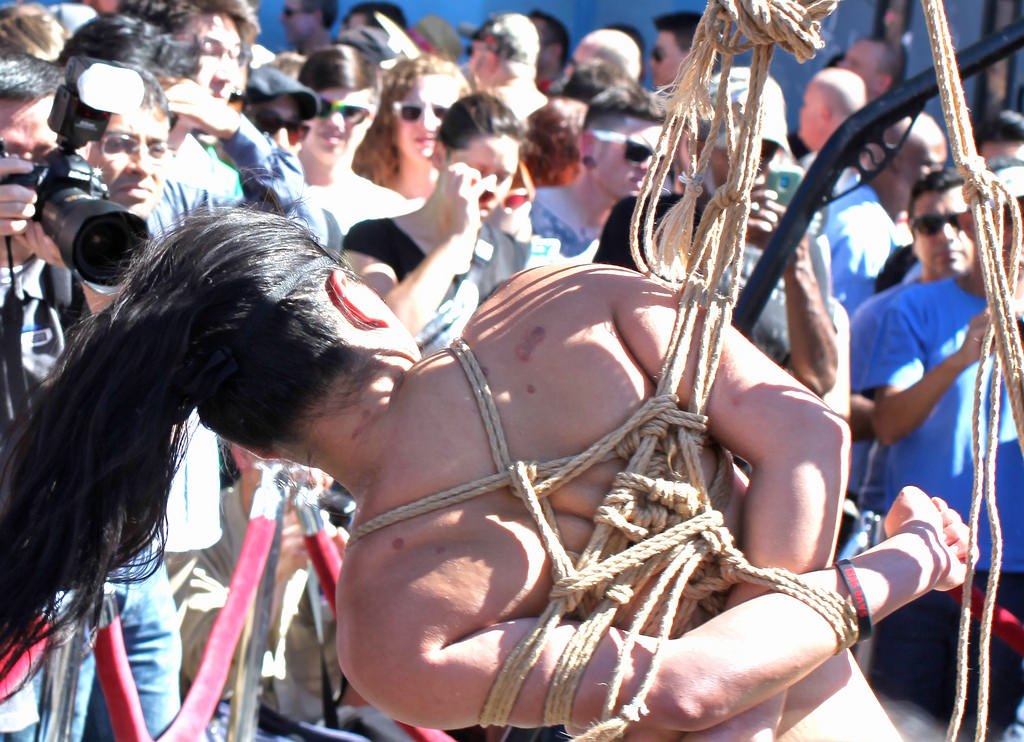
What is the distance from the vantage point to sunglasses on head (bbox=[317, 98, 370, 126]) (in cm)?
439

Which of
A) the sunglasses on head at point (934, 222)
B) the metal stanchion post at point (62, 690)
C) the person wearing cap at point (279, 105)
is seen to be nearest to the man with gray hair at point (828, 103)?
the sunglasses on head at point (934, 222)

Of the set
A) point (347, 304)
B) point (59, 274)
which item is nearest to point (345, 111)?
point (59, 274)

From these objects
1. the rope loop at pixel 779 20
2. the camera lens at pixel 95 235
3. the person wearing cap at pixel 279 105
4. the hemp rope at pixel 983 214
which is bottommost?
the person wearing cap at pixel 279 105

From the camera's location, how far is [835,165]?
9.31 ft

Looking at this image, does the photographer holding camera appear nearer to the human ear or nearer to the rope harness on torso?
the human ear

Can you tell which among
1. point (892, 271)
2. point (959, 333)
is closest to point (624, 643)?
point (959, 333)

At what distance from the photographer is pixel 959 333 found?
3.70 m

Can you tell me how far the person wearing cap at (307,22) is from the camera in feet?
23.6

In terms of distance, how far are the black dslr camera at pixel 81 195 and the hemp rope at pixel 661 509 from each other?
38.4 inches

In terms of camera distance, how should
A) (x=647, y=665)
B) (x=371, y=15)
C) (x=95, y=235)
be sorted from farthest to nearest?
(x=371, y=15)
(x=95, y=235)
(x=647, y=665)

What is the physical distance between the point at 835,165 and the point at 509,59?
3.21 meters

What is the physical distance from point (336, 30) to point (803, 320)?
521 centimetres

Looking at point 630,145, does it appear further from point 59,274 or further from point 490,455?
point 490,455

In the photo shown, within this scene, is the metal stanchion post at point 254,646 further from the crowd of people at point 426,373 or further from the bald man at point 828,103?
the bald man at point 828,103
